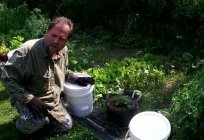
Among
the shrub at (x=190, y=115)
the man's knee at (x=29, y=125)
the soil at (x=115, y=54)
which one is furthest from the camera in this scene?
the soil at (x=115, y=54)

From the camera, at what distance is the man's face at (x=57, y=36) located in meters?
5.36

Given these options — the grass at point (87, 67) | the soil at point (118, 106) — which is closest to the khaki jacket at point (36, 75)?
the grass at point (87, 67)

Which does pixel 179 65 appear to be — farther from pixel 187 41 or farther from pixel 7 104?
pixel 7 104

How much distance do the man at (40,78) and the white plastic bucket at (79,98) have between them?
21 cm

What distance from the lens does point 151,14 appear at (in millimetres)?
8664

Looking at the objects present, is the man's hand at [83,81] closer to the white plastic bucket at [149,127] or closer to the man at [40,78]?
the man at [40,78]

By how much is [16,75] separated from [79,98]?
3.79 feet

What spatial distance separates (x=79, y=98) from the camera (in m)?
6.29

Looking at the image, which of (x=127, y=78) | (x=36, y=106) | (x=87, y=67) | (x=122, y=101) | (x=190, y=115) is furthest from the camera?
(x=87, y=67)

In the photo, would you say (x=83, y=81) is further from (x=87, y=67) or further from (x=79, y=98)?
(x=87, y=67)

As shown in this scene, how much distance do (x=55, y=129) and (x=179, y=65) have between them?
8.91 ft

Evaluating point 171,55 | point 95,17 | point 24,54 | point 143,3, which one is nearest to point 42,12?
point 95,17

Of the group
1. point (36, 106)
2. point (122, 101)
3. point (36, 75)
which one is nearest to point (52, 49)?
point (36, 75)

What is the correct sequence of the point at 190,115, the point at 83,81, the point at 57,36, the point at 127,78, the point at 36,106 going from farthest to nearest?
the point at 127,78, the point at 83,81, the point at 36,106, the point at 57,36, the point at 190,115
